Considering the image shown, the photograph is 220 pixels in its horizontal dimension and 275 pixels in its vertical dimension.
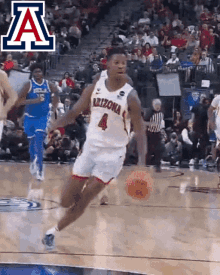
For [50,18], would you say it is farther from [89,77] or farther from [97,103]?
[97,103]

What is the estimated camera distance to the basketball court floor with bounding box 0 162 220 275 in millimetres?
4211

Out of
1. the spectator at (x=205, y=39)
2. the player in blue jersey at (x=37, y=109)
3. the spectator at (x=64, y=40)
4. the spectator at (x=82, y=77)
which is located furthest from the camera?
the spectator at (x=64, y=40)

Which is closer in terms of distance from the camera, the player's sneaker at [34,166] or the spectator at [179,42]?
the player's sneaker at [34,166]

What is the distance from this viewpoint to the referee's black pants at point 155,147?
35.7 ft

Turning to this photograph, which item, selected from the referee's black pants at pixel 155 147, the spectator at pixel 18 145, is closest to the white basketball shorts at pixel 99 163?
the referee's black pants at pixel 155 147

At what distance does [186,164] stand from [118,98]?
7233mm

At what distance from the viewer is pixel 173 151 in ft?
37.5

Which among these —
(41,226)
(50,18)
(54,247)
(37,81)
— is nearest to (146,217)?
(41,226)

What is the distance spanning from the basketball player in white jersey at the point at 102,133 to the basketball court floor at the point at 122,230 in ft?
1.17

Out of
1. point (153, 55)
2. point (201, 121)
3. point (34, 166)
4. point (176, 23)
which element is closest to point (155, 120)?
point (201, 121)

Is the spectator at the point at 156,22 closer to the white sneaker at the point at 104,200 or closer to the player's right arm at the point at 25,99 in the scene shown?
the player's right arm at the point at 25,99

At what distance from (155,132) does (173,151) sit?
871mm

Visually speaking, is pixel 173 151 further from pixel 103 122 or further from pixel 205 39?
pixel 103 122

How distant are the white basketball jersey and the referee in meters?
5.99
